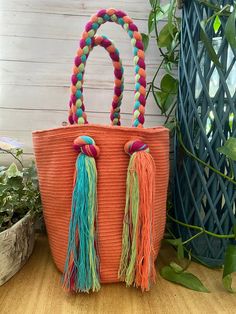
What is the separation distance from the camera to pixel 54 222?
2.07 feet

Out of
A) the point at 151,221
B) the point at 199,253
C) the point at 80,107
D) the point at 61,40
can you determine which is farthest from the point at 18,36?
the point at 199,253

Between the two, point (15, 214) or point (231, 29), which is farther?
point (15, 214)

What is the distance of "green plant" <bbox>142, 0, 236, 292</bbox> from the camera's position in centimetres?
59

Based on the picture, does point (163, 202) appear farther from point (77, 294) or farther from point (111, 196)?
point (77, 294)

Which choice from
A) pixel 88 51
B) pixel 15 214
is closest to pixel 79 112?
pixel 88 51

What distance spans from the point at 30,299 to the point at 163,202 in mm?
336

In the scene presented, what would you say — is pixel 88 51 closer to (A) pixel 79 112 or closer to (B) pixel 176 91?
(A) pixel 79 112

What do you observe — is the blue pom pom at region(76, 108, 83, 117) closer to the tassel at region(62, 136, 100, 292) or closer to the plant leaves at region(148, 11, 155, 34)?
the tassel at region(62, 136, 100, 292)

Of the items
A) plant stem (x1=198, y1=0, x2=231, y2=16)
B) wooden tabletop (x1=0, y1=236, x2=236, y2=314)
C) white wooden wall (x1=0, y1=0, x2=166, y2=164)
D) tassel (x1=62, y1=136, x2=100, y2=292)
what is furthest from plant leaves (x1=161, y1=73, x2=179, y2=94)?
wooden tabletop (x1=0, y1=236, x2=236, y2=314)

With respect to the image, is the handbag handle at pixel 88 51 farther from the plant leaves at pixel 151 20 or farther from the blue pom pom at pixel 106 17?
the plant leaves at pixel 151 20

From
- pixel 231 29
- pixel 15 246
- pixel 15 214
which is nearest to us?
pixel 231 29

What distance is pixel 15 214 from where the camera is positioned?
76 cm

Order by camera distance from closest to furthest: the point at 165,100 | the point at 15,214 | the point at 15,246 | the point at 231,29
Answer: the point at 231,29
the point at 15,246
the point at 15,214
the point at 165,100

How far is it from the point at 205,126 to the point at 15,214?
0.52 metres
